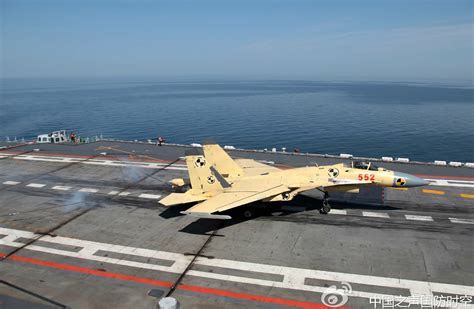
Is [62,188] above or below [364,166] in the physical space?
below

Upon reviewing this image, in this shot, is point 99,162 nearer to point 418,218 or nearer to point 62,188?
point 62,188

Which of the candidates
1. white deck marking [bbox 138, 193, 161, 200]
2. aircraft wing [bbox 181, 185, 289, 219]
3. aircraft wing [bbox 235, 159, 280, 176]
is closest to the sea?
aircraft wing [bbox 235, 159, 280, 176]

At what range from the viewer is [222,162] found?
97.0 ft

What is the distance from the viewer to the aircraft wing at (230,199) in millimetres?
22194

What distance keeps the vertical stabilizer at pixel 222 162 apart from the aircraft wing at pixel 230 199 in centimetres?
410

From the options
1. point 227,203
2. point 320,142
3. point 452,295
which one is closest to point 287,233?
point 227,203

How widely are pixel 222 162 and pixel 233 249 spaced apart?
10.6m

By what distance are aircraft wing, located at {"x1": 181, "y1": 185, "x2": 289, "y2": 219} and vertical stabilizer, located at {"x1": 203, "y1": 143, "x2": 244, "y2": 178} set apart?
4.10 m

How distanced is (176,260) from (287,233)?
307 inches

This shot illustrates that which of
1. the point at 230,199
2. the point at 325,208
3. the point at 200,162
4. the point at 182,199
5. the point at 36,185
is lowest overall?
the point at 325,208

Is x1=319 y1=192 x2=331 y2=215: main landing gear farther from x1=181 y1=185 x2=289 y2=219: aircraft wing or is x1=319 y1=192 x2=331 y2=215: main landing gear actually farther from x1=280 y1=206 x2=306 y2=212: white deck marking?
x1=181 y1=185 x2=289 y2=219: aircraft wing

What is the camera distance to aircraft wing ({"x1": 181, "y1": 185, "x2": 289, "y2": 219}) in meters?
22.2

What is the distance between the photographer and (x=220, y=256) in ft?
64.2

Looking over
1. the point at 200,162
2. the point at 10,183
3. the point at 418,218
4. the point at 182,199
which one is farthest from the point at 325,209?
the point at 10,183
